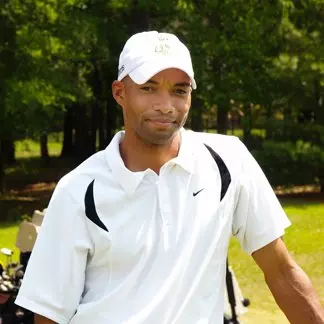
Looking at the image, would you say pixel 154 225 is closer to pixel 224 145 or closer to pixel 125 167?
pixel 125 167

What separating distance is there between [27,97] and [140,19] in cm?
513

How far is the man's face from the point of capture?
202cm

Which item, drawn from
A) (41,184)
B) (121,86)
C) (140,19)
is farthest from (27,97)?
(121,86)

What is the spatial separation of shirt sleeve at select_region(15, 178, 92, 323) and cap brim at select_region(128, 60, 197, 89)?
1.02 feet

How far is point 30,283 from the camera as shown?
2.05 m

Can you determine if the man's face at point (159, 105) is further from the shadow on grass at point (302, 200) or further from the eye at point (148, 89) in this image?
the shadow on grass at point (302, 200)

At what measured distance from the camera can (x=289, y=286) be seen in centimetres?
210

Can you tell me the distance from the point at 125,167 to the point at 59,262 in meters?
0.27

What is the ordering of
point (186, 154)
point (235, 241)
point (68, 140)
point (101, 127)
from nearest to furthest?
1. point (186, 154)
2. point (235, 241)
3. point (101, 127)
4. point (68, 140)

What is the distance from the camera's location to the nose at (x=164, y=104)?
6.59ft

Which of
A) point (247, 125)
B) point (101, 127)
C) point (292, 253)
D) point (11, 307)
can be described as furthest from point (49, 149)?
point (11, 307)

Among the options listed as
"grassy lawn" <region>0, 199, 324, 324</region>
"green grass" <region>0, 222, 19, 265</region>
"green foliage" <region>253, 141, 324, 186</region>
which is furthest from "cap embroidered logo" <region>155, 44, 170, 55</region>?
"green foliage" <region>253, 141, 324, 186</region>

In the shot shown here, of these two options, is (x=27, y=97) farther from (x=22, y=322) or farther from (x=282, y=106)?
(x=22, y=322)

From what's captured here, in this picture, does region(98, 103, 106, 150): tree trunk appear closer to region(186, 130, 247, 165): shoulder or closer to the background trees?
the background trees
